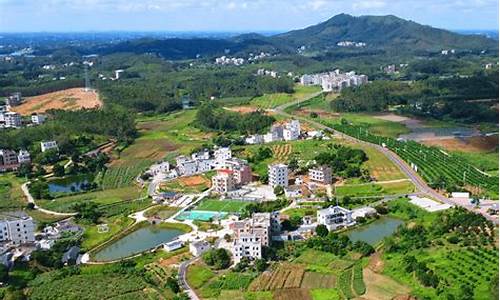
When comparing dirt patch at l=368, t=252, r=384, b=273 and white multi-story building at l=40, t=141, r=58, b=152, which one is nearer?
dirt patch at l=368, t=252, r=384, b=273

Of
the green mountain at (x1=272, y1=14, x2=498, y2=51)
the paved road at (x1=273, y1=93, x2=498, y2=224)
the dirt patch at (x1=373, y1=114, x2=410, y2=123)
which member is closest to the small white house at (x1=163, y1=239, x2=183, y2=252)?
the paved road at (x1=273, y1=93, x2=498, y2=224)

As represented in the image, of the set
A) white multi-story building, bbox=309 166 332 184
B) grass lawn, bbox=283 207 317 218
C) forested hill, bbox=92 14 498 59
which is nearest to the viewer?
grass lawn, bbox=283 207 317 218

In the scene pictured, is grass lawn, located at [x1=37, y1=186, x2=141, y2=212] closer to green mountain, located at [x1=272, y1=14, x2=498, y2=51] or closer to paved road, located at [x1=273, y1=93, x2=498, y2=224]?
paved road, located at [x1=273, y1=93, x2=498, y2=224]

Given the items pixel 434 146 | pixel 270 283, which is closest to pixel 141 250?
pixel 270 283

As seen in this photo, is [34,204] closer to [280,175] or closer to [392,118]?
[280,175]

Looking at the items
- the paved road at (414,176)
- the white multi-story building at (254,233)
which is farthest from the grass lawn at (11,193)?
the paved road at (414,176)

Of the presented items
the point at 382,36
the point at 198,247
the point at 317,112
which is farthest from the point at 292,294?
the point at 382,36

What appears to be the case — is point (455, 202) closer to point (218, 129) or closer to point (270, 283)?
point (270, 283)

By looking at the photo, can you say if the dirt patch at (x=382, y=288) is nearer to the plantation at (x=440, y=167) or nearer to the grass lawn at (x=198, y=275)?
the grass lawn at (x=198, y=275)
